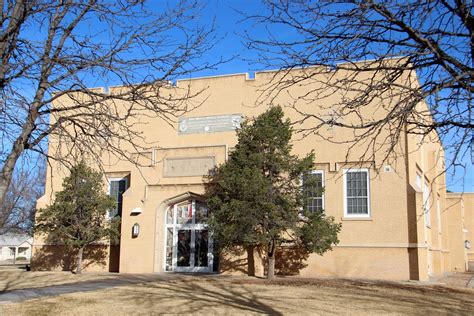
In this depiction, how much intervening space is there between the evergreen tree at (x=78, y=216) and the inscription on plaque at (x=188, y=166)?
324 centimetres

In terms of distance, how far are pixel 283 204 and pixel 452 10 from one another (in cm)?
1509

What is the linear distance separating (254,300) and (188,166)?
12.2m

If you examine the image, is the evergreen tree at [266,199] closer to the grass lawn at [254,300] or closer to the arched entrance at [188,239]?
the grass lawn at [254,300]

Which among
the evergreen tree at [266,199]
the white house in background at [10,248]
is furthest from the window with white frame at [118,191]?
the white house in background at [10,248]

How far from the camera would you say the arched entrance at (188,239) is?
2448 cm

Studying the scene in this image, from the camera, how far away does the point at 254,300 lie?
13531mm

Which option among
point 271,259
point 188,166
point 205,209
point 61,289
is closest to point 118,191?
point 188,166

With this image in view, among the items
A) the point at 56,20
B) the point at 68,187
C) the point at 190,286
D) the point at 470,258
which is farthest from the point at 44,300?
the point at 470,258

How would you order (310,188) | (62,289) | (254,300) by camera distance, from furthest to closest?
(310,188) → (62,289) → (254,300)

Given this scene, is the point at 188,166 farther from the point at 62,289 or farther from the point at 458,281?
the point at 458,281

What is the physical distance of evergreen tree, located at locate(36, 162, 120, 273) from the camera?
78.3ft

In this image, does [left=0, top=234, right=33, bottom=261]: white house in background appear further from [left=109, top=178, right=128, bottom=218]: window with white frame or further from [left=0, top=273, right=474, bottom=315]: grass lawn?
[left=0, top=273, right=474, bottom=315]: grass lawn

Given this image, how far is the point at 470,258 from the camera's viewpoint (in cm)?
5653

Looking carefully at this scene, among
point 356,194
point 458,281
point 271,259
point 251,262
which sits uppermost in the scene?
point 356,194
